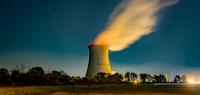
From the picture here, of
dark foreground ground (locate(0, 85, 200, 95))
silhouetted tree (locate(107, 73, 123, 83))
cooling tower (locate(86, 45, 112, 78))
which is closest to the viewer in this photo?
dark foreground ground (locate(0, 85, 200, 95))

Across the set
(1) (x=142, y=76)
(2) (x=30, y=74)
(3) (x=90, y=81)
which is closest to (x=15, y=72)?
(2) (x=30, y=74)

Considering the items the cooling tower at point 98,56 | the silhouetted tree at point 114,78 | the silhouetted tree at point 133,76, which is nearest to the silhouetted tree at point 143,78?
the silhouetted tree at point 133,76

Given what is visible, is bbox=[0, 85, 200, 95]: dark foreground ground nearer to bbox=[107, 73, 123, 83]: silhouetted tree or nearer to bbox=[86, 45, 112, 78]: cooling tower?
bbox=[86, 45, 112, 78]: cooling tower

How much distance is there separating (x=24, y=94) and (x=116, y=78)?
256 feet

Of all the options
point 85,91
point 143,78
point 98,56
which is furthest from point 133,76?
point 85,91

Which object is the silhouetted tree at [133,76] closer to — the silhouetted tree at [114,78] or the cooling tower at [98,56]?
the silhouetted tree at [114,78]

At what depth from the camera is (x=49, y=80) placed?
93125mm

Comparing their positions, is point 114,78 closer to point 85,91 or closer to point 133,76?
point 133,76

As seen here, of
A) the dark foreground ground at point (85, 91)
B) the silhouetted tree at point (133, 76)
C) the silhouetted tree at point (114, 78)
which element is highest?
the silhouetted tree at point (133, 76)

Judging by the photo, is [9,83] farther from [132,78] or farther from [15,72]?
[132,78]

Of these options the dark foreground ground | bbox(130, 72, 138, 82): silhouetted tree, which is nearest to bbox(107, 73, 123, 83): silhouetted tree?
bbox(130, 72, 138, 82): silhouetted tree

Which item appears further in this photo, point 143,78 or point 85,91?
point 143,78

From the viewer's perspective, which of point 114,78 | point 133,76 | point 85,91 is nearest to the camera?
point 85,91

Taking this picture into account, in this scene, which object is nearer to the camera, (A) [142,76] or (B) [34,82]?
(B) [34,82]
